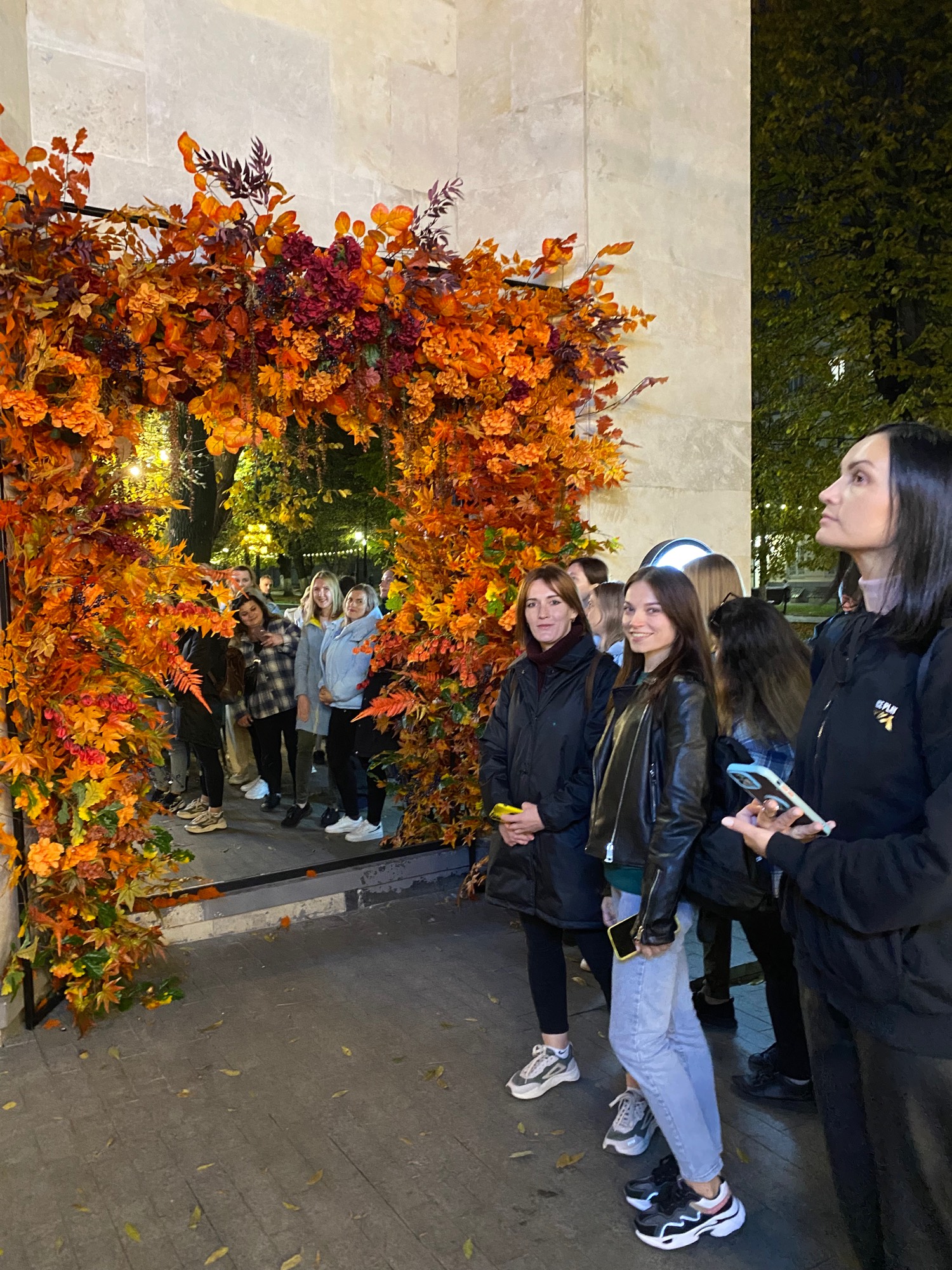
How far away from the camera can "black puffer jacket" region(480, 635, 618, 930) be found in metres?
3.55

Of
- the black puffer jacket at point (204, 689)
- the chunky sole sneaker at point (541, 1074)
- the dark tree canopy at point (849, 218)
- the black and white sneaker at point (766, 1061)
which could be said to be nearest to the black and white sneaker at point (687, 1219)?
the chunky sole sneaker at point (541, 1074)

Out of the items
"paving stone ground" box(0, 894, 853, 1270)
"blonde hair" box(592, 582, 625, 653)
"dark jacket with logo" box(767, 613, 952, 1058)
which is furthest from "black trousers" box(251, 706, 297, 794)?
"dark jacket with logo" box(767, 613, 952, 1058)

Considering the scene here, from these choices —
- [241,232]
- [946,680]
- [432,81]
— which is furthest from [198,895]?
[432,81]

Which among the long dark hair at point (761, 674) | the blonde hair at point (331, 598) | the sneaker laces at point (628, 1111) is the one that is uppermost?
the blonde hair at point (331, 598)

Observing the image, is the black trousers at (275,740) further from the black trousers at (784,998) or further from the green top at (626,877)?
the green top at (626,877)

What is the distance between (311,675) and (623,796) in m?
4.88

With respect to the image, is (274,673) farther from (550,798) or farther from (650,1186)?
(650,1186)

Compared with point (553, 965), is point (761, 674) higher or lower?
higher

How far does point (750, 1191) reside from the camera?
305 cm

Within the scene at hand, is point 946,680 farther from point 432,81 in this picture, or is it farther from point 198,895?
point 432,81

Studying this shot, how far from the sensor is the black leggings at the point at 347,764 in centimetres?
711

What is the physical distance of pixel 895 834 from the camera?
1938 mm

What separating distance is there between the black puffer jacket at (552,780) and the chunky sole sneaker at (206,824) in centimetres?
422

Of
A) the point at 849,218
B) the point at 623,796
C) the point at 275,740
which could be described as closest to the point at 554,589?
the point at 623,796
